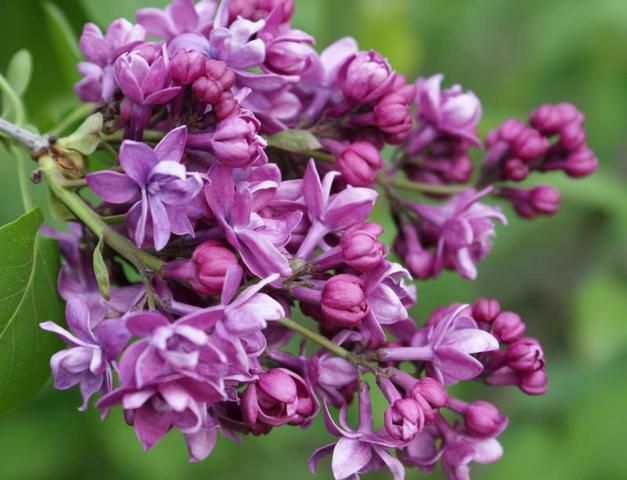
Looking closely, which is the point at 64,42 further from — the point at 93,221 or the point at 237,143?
the point at 237,143

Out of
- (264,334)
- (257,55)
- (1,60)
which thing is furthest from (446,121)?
(1,60)

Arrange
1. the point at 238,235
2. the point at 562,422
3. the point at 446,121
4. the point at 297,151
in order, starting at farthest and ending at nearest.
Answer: the point at 562,422
the point at 446,121
the point at 297,151
the point at 238,235

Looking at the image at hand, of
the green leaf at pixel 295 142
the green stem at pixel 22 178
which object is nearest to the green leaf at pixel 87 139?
the green stem at pixel 22 178

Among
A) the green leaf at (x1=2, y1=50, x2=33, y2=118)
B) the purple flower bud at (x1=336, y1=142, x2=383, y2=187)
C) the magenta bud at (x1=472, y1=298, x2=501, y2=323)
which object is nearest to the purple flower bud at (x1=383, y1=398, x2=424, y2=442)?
the magenta bud at (x1=472, y1=298, x2=501, y2=323)

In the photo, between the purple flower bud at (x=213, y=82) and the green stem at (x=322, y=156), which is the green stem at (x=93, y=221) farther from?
the green stem at (x=322, y=156)

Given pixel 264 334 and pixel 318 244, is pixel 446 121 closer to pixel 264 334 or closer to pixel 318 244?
pixel 318 244

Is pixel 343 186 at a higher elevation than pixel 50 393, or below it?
higher

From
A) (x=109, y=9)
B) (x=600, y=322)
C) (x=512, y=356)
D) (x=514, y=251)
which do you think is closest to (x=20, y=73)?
(x=109, y=9)
